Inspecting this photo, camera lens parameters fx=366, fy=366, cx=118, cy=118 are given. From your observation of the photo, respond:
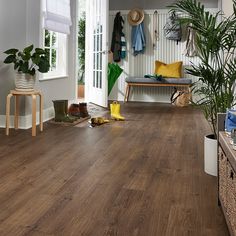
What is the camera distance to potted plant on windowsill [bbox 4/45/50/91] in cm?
369

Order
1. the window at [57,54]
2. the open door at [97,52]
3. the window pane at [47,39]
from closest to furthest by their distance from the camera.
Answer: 1. the window pane at [47,39]
2. the window at [57,54]
3. the open door at [97,52]

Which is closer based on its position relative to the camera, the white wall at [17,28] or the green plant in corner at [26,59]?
the green plant in corner at [26,59]

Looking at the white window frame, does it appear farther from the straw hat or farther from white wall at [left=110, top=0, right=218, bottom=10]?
white wall at [left=110, top=0, right=218, bottom=10]

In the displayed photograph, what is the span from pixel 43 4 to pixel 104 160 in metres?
2.37

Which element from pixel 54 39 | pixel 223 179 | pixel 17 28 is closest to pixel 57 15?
pixel 54 39

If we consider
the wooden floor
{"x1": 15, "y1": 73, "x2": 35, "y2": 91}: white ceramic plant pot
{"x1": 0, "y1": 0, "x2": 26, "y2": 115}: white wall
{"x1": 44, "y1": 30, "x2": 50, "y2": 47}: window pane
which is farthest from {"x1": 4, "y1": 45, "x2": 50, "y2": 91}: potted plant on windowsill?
{"x1": 44, "y1": 30, "x2": 50, "y2": 47}: window pane

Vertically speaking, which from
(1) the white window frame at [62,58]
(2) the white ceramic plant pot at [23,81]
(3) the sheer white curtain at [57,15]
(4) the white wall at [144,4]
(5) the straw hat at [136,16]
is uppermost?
(4) the white wall at [144,4]

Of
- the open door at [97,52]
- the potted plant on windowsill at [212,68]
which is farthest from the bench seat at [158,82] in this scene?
the potted plant on windowsill at [212,68]

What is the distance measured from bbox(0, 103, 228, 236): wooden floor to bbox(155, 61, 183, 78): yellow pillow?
10.7 ft

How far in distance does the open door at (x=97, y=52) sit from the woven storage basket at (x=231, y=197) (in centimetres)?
465

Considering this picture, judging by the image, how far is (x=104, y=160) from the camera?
292 cm

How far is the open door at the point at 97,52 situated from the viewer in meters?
6.07

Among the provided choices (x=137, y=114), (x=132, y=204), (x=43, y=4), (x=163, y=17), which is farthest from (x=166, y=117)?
(x=132, y=204)

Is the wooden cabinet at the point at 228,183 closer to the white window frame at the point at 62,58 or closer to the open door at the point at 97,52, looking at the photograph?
the white window frame at the point at 62,58
